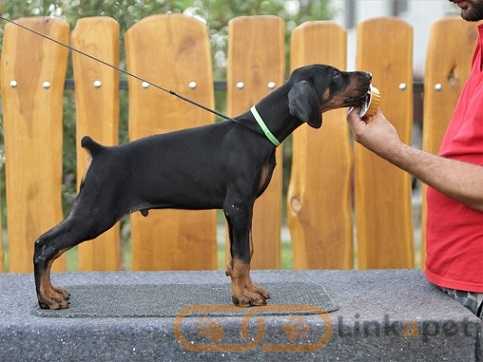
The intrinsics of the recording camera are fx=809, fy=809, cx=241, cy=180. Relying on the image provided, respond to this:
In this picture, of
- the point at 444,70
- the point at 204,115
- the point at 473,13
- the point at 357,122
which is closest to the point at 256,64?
the point at 204,115

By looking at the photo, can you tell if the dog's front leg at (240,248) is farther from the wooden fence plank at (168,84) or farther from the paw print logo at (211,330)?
the wooden fence plank at (168,84)

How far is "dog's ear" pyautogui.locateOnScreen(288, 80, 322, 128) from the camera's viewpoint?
2.32 metres

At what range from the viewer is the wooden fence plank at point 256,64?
11.0ft

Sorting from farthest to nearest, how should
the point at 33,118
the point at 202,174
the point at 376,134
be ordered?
the point at 33,118 < the point at 376,134 < the point at 202,174

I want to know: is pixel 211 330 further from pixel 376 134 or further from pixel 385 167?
pixel 385 167

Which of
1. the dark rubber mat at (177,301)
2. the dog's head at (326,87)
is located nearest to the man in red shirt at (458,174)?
the dog's head at (326,87)

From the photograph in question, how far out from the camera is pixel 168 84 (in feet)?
11.0

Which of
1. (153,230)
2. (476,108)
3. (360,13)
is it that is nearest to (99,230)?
(153,230)

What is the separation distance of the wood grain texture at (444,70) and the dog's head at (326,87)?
1.08 metres

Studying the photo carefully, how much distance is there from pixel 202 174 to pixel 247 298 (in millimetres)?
399

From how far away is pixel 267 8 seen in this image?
5305mm

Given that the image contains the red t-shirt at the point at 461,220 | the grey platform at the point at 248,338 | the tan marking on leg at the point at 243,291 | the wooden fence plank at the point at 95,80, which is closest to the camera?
the grey platform at the point at 248,338

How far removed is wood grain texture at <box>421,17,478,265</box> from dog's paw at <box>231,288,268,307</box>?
132 cm

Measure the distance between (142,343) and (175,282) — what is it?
0.64 metres
